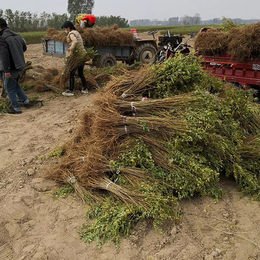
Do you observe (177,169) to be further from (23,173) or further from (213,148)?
(23,173)

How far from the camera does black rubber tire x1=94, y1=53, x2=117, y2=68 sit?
9.69m

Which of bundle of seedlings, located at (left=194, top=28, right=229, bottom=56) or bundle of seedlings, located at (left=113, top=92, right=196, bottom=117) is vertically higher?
bundle of seedlings, located at (left=194, top=28, right=229, bottom=56)

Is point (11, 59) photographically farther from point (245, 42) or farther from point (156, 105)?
point (245, 42)

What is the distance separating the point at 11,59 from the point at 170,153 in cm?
466

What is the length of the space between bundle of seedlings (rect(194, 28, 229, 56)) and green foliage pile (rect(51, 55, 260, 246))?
328 centimetres

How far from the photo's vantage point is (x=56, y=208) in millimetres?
3396

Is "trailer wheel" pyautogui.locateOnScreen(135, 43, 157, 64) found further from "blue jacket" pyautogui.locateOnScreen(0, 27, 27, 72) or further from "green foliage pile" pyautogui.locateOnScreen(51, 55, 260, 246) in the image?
"green foliage pile" pyautogui.locateOnScreen(51, 55, 260, 246)

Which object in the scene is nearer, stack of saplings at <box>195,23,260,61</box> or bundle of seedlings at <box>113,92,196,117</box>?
bundle of seedlings at <box>113,92,196,117</box>

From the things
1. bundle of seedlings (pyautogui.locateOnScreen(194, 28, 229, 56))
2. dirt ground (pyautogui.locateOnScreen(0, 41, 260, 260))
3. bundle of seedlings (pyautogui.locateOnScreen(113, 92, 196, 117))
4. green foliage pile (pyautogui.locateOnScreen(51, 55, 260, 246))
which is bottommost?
dirt ground (pyautogui.locateOnScreen(0, 41, 260, 260))

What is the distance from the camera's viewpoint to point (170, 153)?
11.1ft

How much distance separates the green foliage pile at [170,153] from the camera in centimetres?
305

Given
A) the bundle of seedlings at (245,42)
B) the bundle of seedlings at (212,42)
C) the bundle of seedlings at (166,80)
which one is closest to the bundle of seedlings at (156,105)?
the bundle of seedlings at (166,80)

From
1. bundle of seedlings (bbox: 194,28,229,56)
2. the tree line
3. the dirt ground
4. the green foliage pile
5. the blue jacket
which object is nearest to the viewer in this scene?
the dirt ground

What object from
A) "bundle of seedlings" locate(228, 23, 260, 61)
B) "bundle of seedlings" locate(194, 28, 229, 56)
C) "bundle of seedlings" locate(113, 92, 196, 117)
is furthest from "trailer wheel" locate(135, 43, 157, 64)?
"bundle of seedlings" locate(113, 92, 196, 117)
